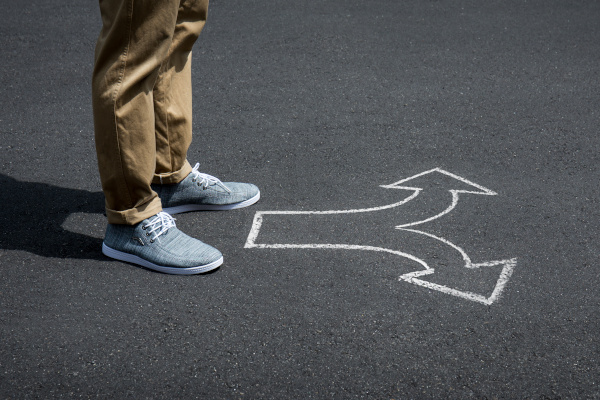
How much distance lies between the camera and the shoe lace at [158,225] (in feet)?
9.50

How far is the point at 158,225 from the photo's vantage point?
115 inches

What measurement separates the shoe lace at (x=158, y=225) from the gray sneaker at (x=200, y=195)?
37cm

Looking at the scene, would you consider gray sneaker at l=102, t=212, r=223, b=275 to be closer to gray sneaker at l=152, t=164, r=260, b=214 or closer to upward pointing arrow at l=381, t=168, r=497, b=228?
A: gray sneaker at l=152, t=164, r=260, b=214

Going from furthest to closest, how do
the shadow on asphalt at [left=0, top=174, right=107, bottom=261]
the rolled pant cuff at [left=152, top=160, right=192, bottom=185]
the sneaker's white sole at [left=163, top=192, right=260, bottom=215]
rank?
1. the sneaker's white sole at [left=163, top=192, right=260, bottom=215]
2. the rolled pant cuff at [left=152, top=160, right=192, bottom=185]
3. the shadow on asphalt at [left=0, top=174, right=107, bottom=261]

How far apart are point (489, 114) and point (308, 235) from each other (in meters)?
2.07

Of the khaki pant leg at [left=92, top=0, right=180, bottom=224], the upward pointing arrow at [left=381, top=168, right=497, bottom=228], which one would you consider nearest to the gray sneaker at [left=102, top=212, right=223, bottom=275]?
the khaki pant leg at [left=92, top=0, right=180, bottom=224]

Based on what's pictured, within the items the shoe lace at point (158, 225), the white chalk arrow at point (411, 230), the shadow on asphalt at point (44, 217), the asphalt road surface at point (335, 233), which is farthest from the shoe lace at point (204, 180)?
the shadow on asphalt at point (44, 217)

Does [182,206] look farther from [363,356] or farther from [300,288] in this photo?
[363,356]

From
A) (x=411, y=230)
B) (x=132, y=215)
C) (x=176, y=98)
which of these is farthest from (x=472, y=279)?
(x=176, y=98)

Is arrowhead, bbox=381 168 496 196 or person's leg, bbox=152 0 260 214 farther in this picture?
arrowhead, bbox=381 168 496 196

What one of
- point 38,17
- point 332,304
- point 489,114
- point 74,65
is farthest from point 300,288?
point 38,17

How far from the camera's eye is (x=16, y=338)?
2459 mm

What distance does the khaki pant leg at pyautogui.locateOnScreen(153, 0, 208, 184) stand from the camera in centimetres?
311

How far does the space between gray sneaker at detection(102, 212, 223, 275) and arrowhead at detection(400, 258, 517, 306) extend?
0.88m
